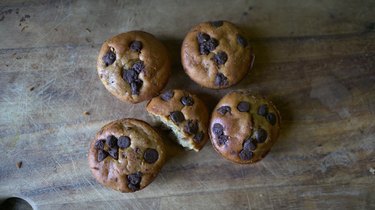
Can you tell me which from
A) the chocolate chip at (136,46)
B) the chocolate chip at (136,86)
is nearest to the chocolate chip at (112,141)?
the chocolate chip at (136,86)

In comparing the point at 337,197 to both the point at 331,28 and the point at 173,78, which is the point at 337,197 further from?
the point at 173,78

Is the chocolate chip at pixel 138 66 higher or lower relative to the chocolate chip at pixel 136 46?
lower

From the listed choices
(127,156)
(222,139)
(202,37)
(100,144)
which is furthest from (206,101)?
(100,144)

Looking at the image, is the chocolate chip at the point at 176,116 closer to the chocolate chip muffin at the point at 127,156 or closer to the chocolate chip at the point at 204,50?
the chocolate chip muffin at the point at 127,156

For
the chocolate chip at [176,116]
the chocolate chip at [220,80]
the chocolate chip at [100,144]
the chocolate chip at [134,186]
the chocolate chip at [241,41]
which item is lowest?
the chocolate chip at [134,186]

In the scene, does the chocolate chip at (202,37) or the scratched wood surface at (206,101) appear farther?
the scratched wood surface at (206,101)

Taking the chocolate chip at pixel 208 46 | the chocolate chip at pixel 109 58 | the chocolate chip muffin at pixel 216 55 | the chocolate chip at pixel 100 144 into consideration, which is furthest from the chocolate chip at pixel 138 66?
the chocolate chip at pixel 100 144

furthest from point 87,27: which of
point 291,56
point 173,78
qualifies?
point 291,56
